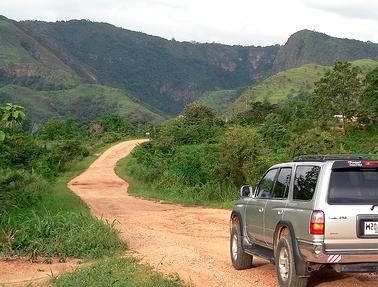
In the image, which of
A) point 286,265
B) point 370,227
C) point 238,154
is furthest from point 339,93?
point 370,227

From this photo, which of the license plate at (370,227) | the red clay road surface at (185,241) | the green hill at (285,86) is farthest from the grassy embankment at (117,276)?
the green hill at (285,86)

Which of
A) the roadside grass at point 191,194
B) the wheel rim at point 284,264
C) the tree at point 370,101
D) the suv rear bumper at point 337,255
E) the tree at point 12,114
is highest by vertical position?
the tree at point 370,101

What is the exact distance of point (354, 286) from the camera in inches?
322

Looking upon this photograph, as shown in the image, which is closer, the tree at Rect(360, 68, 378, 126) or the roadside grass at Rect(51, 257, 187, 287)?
the roadside grass at Rect(51, 257, 187, 287)

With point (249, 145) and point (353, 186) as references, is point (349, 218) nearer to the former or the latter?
point (353, 186)

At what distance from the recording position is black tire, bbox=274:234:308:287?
745 centimetres

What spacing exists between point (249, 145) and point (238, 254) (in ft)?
49.2

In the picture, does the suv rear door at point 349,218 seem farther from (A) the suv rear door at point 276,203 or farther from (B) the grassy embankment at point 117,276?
(B) the grassy embankment at point 117,276

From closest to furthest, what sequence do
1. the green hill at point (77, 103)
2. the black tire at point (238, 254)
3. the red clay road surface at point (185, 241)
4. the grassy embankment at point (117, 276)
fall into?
the grassy embankment at point (117, 276) → the red clay road surface at point (185, 241) → the black tire at point (238, 254) → the green hill at point (77, 103)

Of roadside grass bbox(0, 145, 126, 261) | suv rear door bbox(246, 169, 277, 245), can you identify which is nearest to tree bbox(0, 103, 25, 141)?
roadside grass bbox(0, 145, 126, 261)

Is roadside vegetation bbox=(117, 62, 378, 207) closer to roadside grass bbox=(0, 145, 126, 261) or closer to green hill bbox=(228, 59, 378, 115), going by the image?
roadside grass bbox=(0, 145, 126, 261)

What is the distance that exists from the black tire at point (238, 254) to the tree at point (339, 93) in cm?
3410

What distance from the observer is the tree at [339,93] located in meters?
42.4

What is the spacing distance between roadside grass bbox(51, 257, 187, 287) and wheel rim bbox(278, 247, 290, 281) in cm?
148
